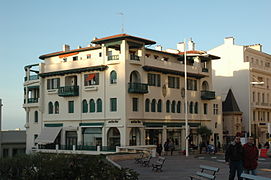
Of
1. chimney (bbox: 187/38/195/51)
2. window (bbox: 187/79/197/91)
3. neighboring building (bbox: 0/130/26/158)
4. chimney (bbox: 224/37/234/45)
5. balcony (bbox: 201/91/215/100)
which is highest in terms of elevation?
chimney (bbox: 224/37/234/45)

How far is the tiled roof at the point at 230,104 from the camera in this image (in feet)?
195

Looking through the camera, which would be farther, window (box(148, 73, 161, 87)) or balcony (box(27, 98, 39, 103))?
balcony (box(27, 98, 39, 103))

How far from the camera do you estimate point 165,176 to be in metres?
20.9

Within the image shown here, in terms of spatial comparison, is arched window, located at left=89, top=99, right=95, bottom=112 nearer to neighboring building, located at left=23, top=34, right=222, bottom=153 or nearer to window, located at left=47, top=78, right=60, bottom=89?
neighboring building, located at left=23, top=34, right=222, bottom=153

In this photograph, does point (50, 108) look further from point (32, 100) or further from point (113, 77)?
point (113, 77)

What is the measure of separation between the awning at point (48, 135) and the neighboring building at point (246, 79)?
85.4ft

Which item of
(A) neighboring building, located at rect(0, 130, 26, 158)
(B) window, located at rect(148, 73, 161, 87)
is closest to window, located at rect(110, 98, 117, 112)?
(B) window, located at rect(148, 73, 161, 87)

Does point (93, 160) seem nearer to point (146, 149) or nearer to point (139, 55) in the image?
point (146, 149)

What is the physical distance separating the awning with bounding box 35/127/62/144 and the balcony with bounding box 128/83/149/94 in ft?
36.2

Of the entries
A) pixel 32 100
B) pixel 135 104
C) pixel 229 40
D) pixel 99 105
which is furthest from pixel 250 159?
pixel 229 40

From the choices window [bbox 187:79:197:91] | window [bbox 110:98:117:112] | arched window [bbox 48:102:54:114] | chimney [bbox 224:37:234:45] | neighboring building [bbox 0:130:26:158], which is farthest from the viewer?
chimney [bbox 224:37:234:45]

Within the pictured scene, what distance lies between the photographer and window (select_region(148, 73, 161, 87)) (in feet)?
154

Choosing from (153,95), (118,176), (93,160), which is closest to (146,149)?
(153,95)

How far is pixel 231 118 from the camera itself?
5941 cm
